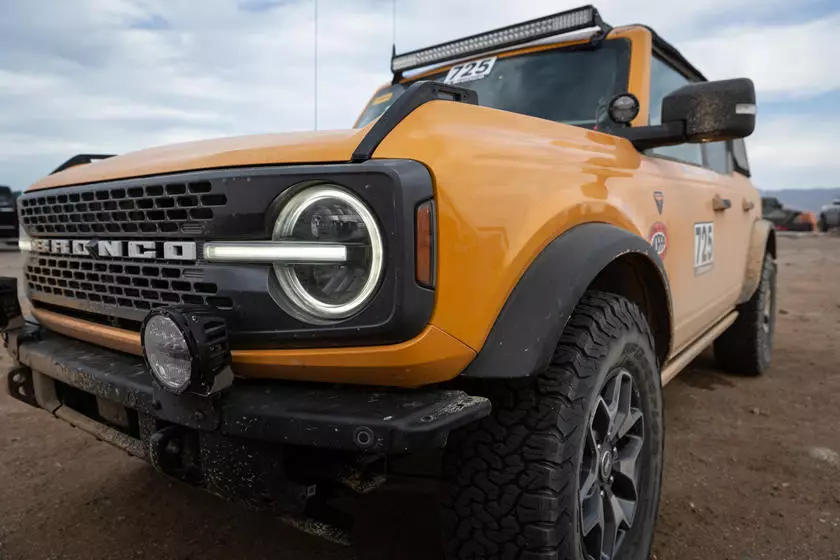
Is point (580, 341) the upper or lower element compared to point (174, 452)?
upper

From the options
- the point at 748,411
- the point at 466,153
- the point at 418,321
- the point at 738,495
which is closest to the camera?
the point at 418,321

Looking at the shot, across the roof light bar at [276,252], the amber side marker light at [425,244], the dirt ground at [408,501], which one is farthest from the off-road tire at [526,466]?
the dirt ground at [408,501]

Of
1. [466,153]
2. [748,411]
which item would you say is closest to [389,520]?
[466,153]

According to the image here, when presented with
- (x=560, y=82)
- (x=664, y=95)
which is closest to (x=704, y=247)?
(x=664, y=95)

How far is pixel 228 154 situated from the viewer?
1.58m

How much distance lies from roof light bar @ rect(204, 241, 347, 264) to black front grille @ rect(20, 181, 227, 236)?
0.28ft

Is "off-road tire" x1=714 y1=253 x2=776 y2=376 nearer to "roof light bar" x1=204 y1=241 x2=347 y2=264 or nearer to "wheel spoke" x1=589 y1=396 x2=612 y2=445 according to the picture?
"wheel spoke" x1=589 y1=396 x2=612 y2=445

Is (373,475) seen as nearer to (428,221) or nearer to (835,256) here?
(428,221)

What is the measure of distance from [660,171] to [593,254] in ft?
3.55

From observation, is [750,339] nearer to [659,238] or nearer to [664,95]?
[664,95]

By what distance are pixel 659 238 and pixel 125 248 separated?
1.82 meters

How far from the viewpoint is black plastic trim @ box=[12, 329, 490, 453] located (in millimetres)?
1273

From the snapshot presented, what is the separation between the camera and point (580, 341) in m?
1.69

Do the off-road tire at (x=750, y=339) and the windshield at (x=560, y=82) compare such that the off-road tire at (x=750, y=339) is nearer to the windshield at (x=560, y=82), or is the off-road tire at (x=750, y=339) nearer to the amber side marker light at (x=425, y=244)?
the windshield at (x=560, y=82)
